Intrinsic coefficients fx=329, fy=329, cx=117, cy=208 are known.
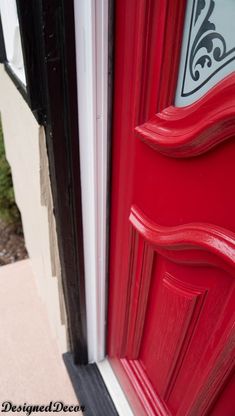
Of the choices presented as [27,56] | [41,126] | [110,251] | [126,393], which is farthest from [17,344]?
[27,56]

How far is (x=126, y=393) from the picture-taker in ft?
3.79

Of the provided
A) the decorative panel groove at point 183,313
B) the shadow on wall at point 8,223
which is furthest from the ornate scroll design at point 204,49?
the shadow on wall at point 8,223

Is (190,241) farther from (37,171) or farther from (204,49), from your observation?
(37,171)

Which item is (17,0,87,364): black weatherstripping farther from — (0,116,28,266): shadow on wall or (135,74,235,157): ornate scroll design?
(0,116,28,266): shadow on wall

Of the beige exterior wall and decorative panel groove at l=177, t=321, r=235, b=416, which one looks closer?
decorative panel groove at l=177, t=321, r=235, b=416

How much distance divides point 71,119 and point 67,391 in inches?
43.2

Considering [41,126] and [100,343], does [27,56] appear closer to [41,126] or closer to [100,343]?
[41,126]

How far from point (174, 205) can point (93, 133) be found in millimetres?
245

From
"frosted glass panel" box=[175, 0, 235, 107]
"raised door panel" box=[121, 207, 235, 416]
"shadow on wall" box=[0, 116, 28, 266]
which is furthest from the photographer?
"shadow on wall" box=[0, 116, 28, 266]

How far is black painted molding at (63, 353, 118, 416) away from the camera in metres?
1.18

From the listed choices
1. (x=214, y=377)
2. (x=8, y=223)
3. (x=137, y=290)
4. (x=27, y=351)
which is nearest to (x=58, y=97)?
(x=137, y=290)

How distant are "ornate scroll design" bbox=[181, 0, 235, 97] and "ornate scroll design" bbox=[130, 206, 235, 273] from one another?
226 mm

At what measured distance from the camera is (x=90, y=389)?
1241 mm

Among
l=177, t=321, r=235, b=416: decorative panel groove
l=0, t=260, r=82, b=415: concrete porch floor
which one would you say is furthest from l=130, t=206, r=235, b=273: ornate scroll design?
l=0, t=260, r=82, b=415: concrete porch floor
